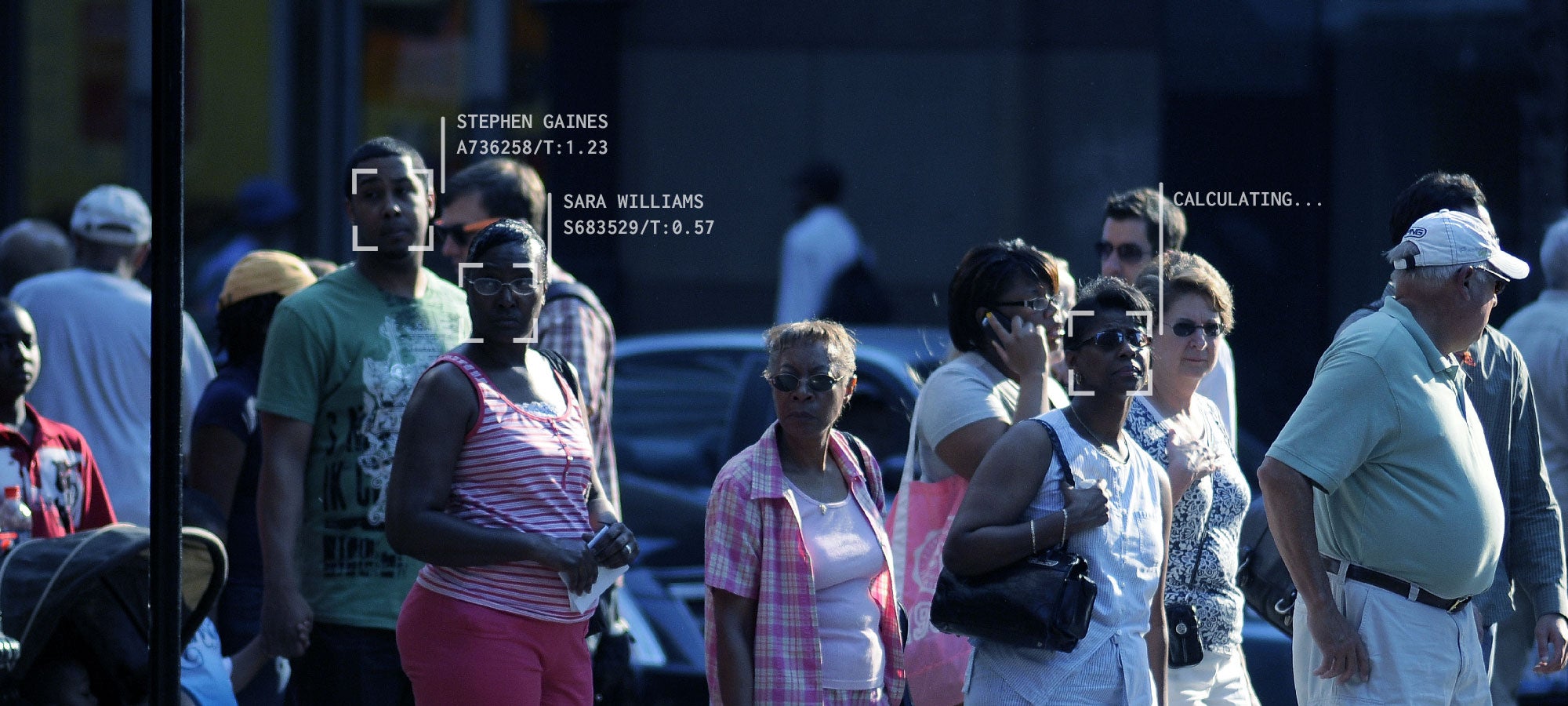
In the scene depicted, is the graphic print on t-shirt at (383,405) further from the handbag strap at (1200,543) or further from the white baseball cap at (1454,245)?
the white baseball cap at (1454,245)

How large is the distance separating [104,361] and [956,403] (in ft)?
10.3

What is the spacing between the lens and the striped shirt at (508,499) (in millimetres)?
3842

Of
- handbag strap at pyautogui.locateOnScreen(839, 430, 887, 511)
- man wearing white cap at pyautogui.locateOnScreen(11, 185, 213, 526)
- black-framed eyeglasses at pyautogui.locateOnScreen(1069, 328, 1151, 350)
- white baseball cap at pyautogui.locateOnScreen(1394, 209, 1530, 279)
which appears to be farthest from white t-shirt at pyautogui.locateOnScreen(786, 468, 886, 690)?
man wearing white cap at pyautogui.locateOnScreen(11, 185, 213, 526)

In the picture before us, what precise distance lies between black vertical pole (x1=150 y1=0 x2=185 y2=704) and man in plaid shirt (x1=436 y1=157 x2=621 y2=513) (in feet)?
4.30

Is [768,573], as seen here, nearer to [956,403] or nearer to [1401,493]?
[956,403]

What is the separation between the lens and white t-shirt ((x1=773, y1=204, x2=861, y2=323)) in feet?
30.4

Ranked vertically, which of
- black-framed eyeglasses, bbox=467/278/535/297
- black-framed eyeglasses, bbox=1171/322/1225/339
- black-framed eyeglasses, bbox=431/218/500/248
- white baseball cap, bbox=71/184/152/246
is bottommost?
black-framed eyeglasses, bbox=1171/322/1225/339

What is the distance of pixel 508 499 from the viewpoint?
3871 mm

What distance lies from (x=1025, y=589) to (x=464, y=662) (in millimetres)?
1191

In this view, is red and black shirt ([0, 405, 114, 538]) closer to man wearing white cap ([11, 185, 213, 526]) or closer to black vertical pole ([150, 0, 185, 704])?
man wearing white cap ([11, 185, 213, 526])

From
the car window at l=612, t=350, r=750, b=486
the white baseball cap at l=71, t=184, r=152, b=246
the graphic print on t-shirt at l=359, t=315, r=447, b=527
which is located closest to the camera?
the graphic print on t-shirt at l=359, t=315, r=447, b=527

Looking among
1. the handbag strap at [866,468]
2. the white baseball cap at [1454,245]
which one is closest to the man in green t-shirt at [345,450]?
the handbag strap at [866,468]

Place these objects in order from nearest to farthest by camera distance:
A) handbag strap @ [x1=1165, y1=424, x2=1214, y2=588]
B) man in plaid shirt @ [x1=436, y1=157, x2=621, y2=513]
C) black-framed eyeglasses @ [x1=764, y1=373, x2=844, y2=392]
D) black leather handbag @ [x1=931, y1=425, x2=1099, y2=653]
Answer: black leather handbag @ [x1=931, y1=425, x2=1099, y2=653] → black-framed eyeglasses @ [x1=764, y1=373, x2=844, y2=392] → handbag strap @ [x1=1165, y1=424, x2=1214, y2=588] → man in plaid shirt @ [x1=436, y1=157, x2=621, y2=513]

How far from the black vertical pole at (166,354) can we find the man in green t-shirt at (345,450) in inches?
35.1
